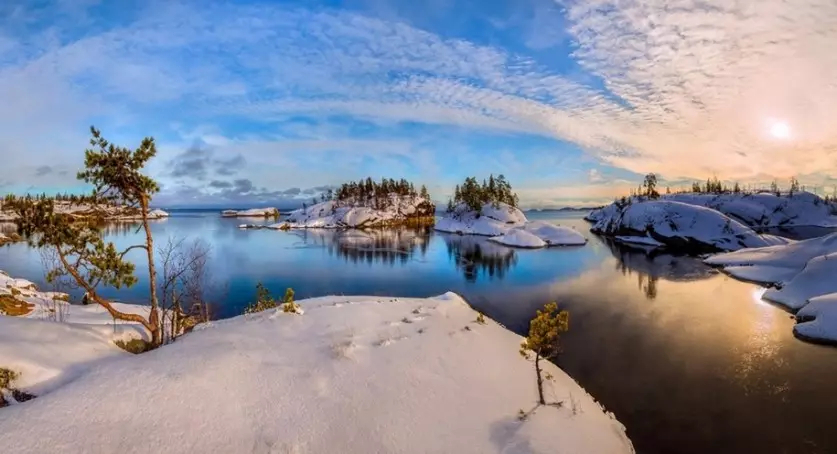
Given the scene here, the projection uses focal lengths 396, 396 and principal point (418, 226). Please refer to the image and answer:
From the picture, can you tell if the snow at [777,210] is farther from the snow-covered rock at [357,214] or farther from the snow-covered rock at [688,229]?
the snow-covered rock at [357,214]

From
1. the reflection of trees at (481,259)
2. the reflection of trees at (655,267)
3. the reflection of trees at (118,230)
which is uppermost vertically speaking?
the reflection of trees at (118,230)

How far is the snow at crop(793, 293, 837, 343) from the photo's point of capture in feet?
73.5

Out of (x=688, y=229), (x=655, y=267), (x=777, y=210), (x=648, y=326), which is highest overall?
(x=777, y=210)

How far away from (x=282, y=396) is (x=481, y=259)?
49.8 m

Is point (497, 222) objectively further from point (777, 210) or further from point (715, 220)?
point (777, 210)

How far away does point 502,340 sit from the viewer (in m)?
17.9

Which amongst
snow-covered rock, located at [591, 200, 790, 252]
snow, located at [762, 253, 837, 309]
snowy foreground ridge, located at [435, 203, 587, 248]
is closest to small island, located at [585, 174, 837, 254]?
snow-covered rock, located at [591, 200, 790, 252]

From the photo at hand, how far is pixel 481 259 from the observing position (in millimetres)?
58000

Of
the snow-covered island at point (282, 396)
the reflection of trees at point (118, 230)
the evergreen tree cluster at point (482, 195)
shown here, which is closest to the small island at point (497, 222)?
the evergreen tree cluster at point (482, 195)

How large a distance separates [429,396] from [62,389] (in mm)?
8530

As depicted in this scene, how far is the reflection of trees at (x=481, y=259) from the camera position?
1845 inches

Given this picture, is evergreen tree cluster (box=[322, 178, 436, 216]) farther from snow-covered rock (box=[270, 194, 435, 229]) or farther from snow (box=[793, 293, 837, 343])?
snow (box=[793, 293, 837, 343])

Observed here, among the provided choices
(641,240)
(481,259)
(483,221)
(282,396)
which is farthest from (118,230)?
(641,240)

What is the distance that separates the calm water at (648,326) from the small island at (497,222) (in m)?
15.7
